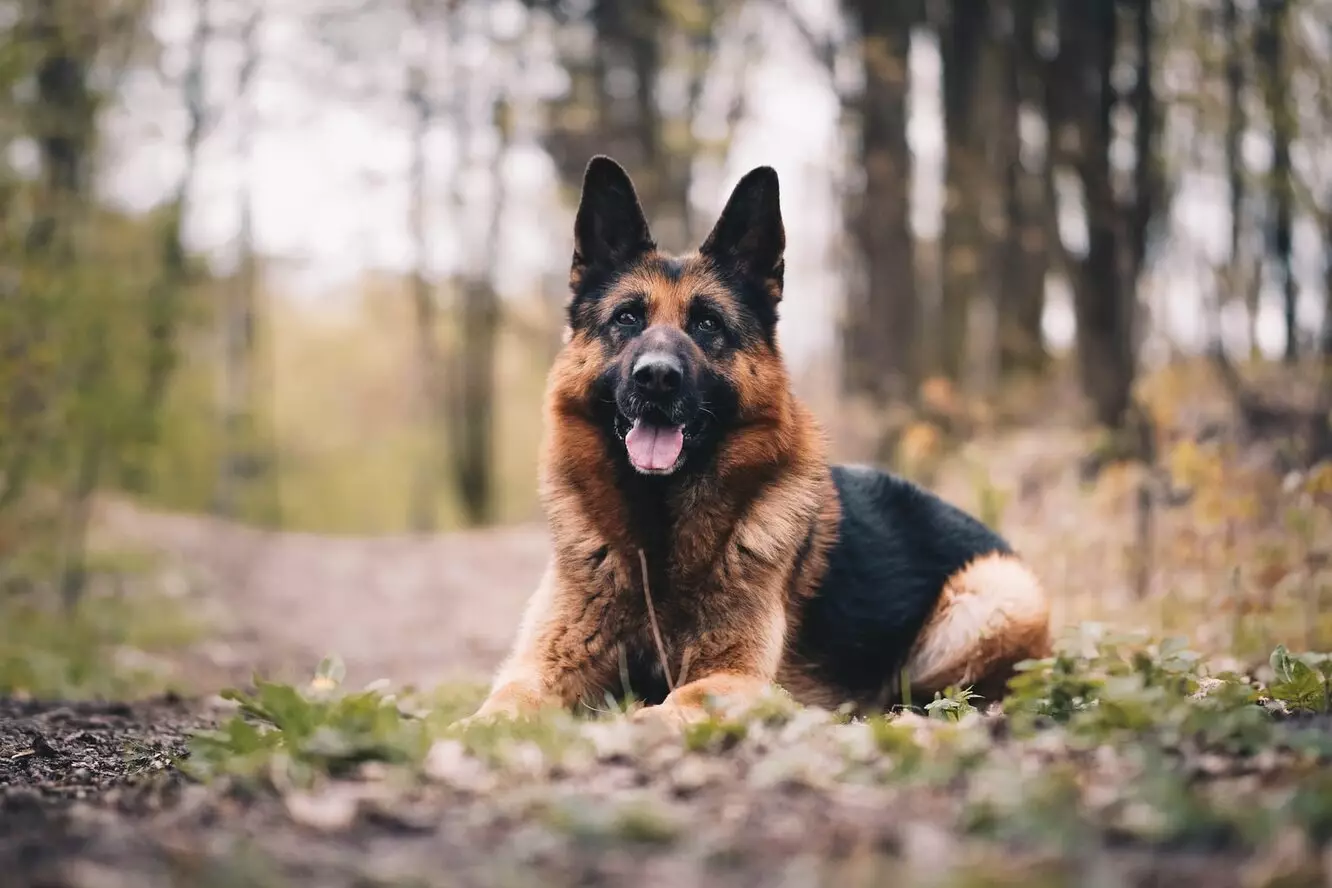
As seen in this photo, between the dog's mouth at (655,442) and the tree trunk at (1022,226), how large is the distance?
9255mm

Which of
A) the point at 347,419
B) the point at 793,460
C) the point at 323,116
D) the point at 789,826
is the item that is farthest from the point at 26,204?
the point at 347,419

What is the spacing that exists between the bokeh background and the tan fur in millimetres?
1735

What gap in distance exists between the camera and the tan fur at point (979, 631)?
5066 mm

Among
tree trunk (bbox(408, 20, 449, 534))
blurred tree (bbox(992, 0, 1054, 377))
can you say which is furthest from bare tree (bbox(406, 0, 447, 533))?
blurred tree (bbox(992, 0, 1054, 377))

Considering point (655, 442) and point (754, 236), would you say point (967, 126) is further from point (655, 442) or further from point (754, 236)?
point (655, 442)

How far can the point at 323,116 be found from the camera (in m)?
18.9

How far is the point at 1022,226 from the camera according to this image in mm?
14469

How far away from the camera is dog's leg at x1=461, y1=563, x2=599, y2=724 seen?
4.14 m

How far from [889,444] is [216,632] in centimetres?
751

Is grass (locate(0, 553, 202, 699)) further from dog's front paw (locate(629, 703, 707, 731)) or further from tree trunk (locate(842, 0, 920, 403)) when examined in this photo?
tree trunk (locate(842, 0, 920, 403))

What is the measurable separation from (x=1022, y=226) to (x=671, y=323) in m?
11.1

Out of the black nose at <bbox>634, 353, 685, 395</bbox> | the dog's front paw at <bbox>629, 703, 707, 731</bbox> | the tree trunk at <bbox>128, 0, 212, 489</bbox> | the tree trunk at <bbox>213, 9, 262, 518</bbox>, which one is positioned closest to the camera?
the dog's front paw at <bbox>629, 703, 707, 731</bbox>

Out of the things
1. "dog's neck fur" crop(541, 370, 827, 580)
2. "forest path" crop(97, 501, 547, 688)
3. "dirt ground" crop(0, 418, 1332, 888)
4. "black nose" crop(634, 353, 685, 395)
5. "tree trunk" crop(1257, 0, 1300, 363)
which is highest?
"tree trunk" crop(1257, 0, 1300, 363)

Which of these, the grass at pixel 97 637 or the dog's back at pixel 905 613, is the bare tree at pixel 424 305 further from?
the dog's back at pixel 905 613
